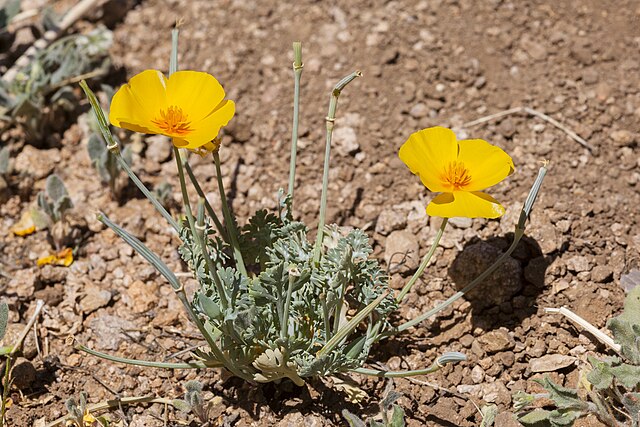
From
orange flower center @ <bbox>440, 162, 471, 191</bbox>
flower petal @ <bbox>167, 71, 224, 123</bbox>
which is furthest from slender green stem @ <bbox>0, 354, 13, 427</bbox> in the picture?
orange flower center @ <bbox>440, 162, 471, 191</bbox>

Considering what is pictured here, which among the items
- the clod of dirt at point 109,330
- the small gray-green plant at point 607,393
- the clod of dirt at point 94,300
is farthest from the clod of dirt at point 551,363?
the clod of dirt at point 94,300

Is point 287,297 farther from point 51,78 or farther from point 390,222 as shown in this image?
point 51,78

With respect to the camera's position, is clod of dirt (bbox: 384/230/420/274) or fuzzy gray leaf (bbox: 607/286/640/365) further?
clod of dirt (bbox: 384/230/420/274)

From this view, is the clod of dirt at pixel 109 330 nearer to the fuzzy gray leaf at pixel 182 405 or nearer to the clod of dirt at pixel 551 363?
the fuzzy gray leaf at pixel 182 405

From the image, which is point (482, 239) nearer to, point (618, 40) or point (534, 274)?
point (534, 274)

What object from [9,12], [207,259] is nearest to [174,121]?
[207,259]

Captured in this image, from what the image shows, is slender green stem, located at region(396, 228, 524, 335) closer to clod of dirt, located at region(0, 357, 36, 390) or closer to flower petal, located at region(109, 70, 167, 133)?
flower petal, located at region(109, 70, 167, 133)
